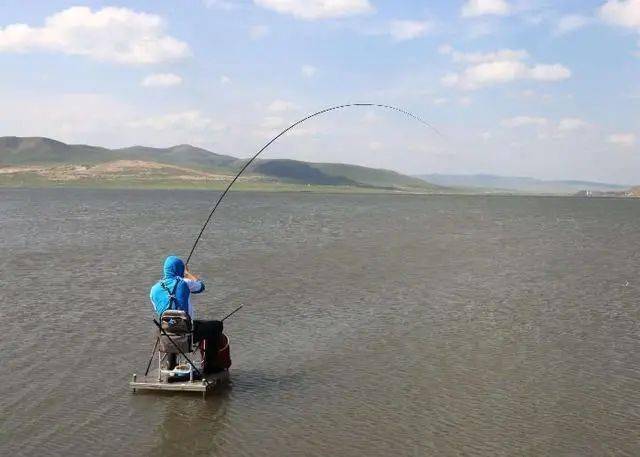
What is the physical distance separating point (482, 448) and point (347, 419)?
1.97m

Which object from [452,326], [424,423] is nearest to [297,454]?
[424,423]

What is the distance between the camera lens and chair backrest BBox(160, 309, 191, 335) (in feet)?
34.9

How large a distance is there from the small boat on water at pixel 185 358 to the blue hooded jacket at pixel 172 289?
0.33 m

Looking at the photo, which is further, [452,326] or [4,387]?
[452,326]

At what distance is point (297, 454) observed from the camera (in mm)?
9211

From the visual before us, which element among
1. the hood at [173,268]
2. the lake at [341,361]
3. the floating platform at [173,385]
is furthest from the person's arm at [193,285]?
the lake at [341,361]

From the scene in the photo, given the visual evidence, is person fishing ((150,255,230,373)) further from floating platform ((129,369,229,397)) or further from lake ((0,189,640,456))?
lake ((0,189,640,456))

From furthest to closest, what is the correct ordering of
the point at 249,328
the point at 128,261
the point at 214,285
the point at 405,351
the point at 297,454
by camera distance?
the point at 128,261
the point at 214,285
the point at 249,328
the point at 405,351
the point at 297,454

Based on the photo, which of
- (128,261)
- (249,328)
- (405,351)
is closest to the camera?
(405,351)

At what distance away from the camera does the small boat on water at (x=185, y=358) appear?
1074cm

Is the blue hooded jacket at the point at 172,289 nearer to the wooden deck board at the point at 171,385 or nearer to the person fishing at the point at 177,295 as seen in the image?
the person fishing at the point at 177,295

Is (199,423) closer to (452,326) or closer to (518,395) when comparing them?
(518,395)

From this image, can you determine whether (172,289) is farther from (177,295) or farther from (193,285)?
(193,285)

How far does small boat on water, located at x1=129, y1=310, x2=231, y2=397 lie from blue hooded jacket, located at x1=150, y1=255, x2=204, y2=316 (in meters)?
0.33
